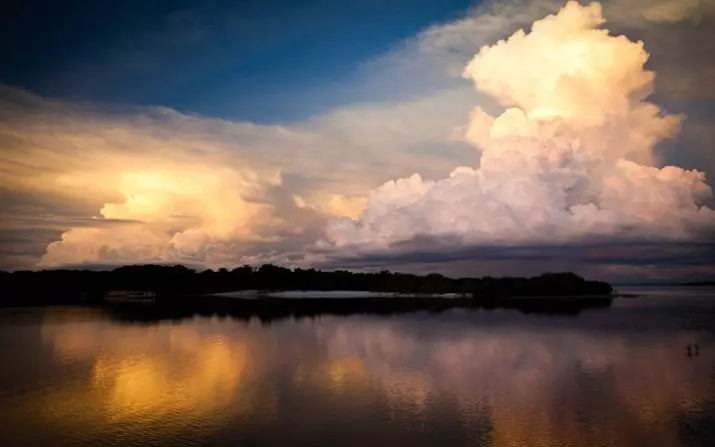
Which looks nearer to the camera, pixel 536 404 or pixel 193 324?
pixel 536 404

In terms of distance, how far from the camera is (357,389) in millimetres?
25266

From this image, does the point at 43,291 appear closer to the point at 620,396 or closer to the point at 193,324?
the point at 193,324

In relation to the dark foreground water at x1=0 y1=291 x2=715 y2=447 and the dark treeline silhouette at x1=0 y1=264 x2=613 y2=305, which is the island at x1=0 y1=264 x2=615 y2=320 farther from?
the dark foreground water at x1=0 y1=291 x2=715 y2=447

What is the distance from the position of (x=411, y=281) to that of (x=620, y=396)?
436ft

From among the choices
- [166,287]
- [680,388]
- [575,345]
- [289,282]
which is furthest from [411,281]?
[680,388]

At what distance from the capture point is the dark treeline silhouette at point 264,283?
135375 mm

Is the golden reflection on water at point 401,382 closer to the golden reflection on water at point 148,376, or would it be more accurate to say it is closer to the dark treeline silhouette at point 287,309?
the golden reflection on water at point 148,376

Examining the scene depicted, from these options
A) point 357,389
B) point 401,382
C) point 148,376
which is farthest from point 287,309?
point 357,389

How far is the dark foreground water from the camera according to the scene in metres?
18.7

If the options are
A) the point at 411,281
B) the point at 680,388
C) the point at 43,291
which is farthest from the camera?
the point at 411,281

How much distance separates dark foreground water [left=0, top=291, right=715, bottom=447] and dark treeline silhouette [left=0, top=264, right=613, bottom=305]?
84997 millimetres

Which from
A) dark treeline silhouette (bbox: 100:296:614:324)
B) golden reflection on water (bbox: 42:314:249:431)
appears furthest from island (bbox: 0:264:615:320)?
golden reflection on water (bbox: 42:314:249:431)

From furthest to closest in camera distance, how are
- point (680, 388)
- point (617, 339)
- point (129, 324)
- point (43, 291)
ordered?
point (43, 291) → point (129, 324) → point (617, 339) → point (680, 388)

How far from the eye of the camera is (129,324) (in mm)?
57094
